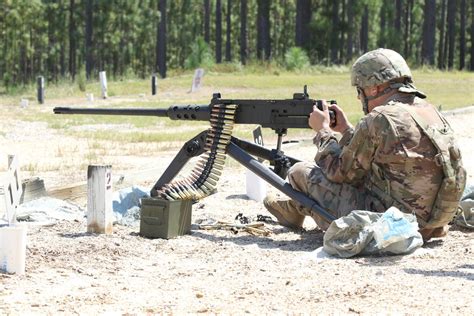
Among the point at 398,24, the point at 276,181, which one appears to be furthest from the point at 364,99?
the point at 398,24

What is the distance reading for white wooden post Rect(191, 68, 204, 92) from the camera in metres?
29.8

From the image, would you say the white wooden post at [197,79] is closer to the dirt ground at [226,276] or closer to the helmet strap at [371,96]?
the dirt ground at [226,276]

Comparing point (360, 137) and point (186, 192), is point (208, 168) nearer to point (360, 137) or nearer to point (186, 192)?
point (186, 192)

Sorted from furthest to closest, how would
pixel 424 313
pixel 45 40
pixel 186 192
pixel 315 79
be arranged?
pixel 45 40 → pixel 315 79 → pixel 186 192 → pixel 424 313

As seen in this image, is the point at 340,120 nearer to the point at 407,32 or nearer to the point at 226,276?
the point at 226,276

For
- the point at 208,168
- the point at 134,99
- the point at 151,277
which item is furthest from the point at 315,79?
the point at 151,277

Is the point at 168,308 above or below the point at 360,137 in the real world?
below

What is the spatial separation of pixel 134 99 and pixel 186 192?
72.8ft

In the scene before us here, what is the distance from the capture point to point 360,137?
20.0 feet

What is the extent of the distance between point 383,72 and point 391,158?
0.64 meters

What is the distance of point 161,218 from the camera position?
6793 millimetres

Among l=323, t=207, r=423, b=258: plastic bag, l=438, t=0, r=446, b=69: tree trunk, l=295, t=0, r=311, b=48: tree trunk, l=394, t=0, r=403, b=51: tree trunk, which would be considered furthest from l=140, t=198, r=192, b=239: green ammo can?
l=438, t=0, r=446, b=69: tree trunk

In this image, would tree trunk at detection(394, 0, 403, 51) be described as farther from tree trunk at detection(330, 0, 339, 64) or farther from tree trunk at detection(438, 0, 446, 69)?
tree trunk at detection(330, 0, 339, 64)

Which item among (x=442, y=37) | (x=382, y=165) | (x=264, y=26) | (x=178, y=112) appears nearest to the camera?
(x=382, y=165)
